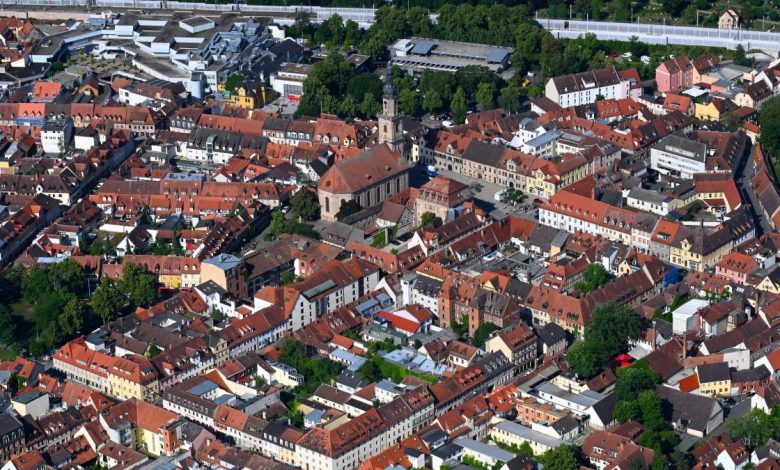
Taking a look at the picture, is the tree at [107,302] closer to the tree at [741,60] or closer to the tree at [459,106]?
the tree at [459,106]

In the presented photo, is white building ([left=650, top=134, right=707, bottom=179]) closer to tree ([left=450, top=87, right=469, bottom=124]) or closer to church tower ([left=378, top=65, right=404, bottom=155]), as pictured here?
tree ([left=450, top=87, right=469, bottom=124])

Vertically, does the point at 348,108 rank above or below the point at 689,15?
below

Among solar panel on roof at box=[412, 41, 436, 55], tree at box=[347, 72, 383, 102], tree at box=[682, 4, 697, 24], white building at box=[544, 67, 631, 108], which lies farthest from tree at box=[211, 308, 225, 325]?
tree at box=[682, 4, 697, 24]

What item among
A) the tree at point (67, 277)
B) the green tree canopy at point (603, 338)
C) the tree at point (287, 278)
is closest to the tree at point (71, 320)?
the tree at point (67, 277)

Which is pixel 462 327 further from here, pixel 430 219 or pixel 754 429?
pixel 754 429

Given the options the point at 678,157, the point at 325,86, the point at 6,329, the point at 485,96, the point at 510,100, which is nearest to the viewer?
the point at 6,329


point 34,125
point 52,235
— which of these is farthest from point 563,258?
point 34,125

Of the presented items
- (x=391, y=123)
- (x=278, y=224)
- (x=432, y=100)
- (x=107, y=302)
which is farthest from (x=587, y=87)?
(x=107, y=302)

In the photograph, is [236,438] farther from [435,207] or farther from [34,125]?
[34,125]
